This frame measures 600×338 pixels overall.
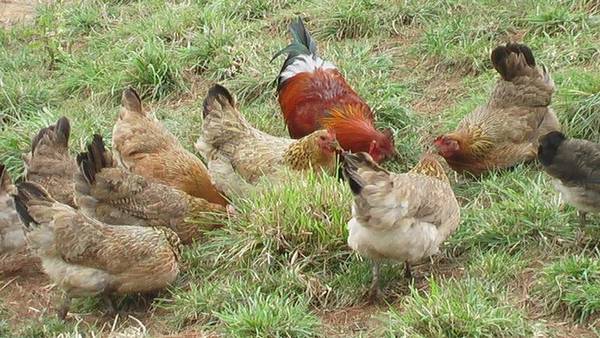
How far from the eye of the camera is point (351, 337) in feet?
20.7

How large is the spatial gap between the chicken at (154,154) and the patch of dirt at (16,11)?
4189mm

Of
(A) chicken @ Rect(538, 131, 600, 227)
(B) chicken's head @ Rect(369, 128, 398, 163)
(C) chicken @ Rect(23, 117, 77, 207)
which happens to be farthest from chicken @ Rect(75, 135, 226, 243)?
(A) chicken @ Rect(538, 131, 600, 227)

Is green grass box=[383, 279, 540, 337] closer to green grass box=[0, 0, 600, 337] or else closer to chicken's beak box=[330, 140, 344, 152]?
green grass box=[0, 0, 600, 337]

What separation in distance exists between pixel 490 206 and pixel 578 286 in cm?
153

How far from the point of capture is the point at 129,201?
7.87 m

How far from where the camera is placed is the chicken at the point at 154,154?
843 cm

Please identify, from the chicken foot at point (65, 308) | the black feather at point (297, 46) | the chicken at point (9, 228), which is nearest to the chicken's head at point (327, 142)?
the black feather at point (297, 46)

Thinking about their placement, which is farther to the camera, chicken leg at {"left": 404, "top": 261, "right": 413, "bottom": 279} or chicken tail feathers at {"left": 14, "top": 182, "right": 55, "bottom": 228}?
chicken tail feathers at {"left": 14, "top": 182, "right": 55, "bottom": 228}

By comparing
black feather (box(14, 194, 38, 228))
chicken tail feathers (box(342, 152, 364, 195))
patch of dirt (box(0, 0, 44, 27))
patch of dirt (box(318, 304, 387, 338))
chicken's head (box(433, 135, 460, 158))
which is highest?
chicken tail feathers (box(342, 152, 364, 195))

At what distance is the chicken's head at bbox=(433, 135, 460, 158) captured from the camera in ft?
27.4

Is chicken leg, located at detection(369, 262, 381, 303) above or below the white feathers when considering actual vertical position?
below

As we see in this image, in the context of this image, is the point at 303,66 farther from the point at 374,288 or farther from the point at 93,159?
the point at 374,288

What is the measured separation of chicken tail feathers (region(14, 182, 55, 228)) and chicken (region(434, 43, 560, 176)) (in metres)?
3.04

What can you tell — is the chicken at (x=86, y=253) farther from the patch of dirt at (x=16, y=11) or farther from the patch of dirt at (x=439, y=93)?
the patch of dirt at (x=16, y=11)
